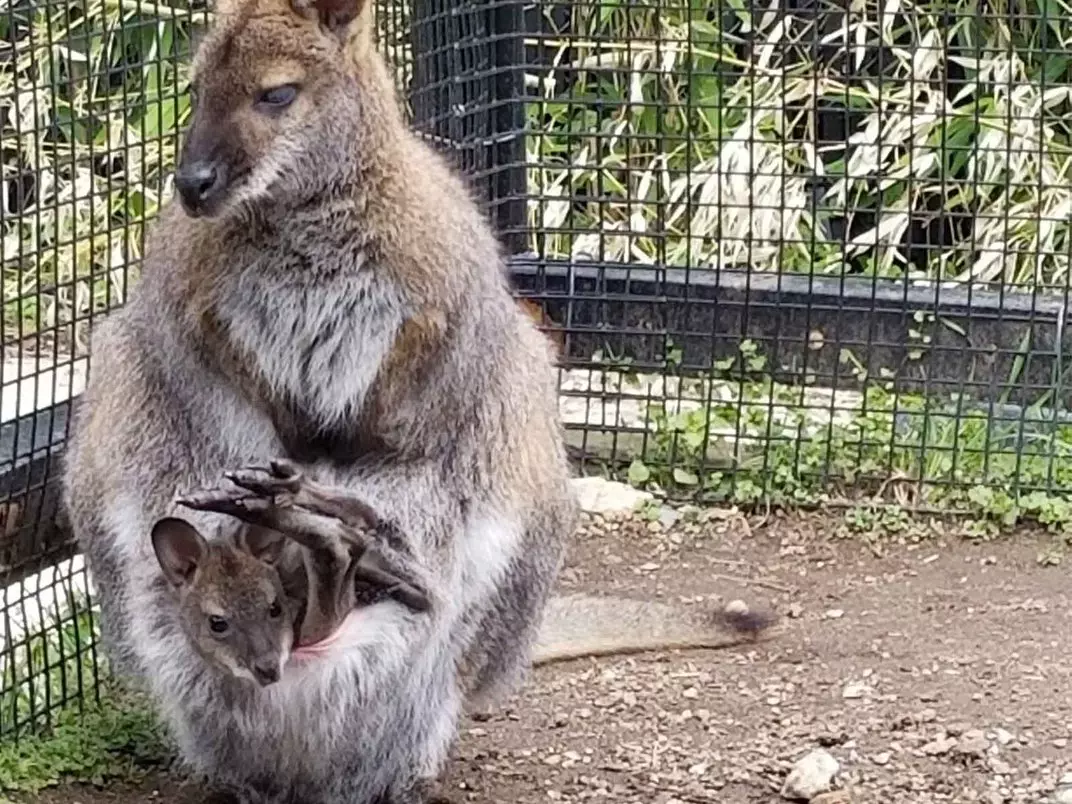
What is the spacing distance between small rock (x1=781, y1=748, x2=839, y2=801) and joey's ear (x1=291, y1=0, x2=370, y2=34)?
Answer: 180cm

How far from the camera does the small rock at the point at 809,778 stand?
14.9ft

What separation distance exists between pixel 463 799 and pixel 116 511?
953mm

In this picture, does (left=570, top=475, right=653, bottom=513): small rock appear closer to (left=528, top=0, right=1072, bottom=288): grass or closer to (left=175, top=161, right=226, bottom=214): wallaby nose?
(left=528, top=0, right=1072, bottom=288): grass

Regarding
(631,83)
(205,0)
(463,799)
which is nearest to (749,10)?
(631,83)

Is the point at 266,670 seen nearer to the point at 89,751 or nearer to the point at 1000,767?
the point at 89,751

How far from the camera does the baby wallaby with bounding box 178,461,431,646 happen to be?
3967mm

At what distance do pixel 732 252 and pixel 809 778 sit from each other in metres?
2.76

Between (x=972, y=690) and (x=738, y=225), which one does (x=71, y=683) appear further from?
(x=738, y=225)

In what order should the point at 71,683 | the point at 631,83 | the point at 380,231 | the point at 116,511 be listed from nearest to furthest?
the point at 380,231
the point at 116,511
the point at 71,683
the point at 631,83

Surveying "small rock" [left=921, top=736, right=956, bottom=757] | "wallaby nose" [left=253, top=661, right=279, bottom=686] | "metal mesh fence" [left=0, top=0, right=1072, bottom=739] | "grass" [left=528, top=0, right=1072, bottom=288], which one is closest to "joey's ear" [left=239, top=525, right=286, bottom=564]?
"wallaby nose" [left=253, top=661, right=279, bottom=686]

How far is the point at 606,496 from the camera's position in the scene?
6164 mm

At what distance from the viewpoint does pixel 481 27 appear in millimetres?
6180

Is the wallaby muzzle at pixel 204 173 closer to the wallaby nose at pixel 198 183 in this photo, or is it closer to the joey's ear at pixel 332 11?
the wallaby nose at pixel 198 183

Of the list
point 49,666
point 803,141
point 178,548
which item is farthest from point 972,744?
point 803,141
